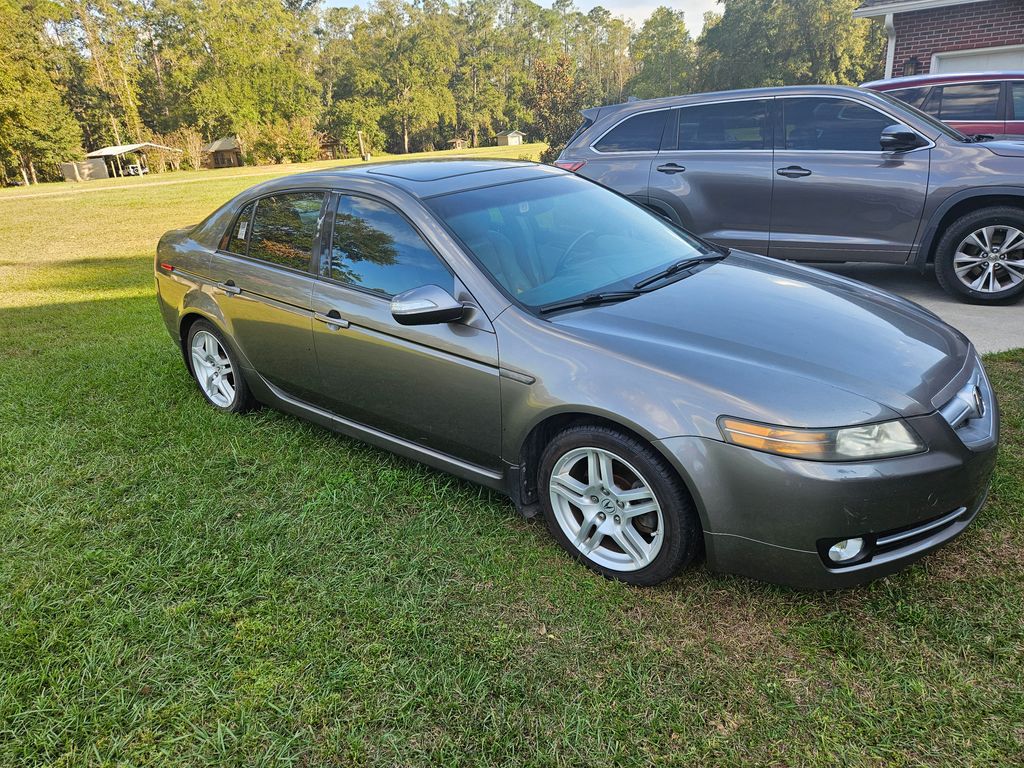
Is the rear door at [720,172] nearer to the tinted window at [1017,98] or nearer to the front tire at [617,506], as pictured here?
the tinted window at [1017,98]

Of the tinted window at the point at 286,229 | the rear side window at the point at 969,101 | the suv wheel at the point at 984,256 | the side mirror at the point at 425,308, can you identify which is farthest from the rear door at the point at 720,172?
the side mirror at the point at 425,308

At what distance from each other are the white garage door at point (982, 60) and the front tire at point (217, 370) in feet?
46.2

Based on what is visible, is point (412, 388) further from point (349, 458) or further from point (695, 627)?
point (695, 627)

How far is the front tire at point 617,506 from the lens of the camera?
258 cm

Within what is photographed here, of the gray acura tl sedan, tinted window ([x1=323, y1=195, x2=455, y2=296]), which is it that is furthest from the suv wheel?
tinted window ([x1=323, y1=195, x2=455, y2=296])

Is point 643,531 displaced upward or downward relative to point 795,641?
upward

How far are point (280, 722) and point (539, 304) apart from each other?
5.95 ft

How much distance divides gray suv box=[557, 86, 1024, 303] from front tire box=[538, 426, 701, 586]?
14.5ft

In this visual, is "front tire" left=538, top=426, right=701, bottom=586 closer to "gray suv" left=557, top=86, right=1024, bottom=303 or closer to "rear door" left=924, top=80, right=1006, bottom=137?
"gray suv" left=557, top=86, right=1024, bottom=303

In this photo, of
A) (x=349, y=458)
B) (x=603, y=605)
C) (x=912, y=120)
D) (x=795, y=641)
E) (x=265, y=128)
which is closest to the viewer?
(x=795, y=641)

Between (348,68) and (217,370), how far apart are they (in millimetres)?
85858

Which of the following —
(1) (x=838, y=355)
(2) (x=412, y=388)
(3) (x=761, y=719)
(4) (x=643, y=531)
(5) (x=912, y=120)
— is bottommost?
(3) (x=761, y=719)

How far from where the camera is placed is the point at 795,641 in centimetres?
248

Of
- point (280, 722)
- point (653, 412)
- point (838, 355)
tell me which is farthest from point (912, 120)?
point (280, 722)
